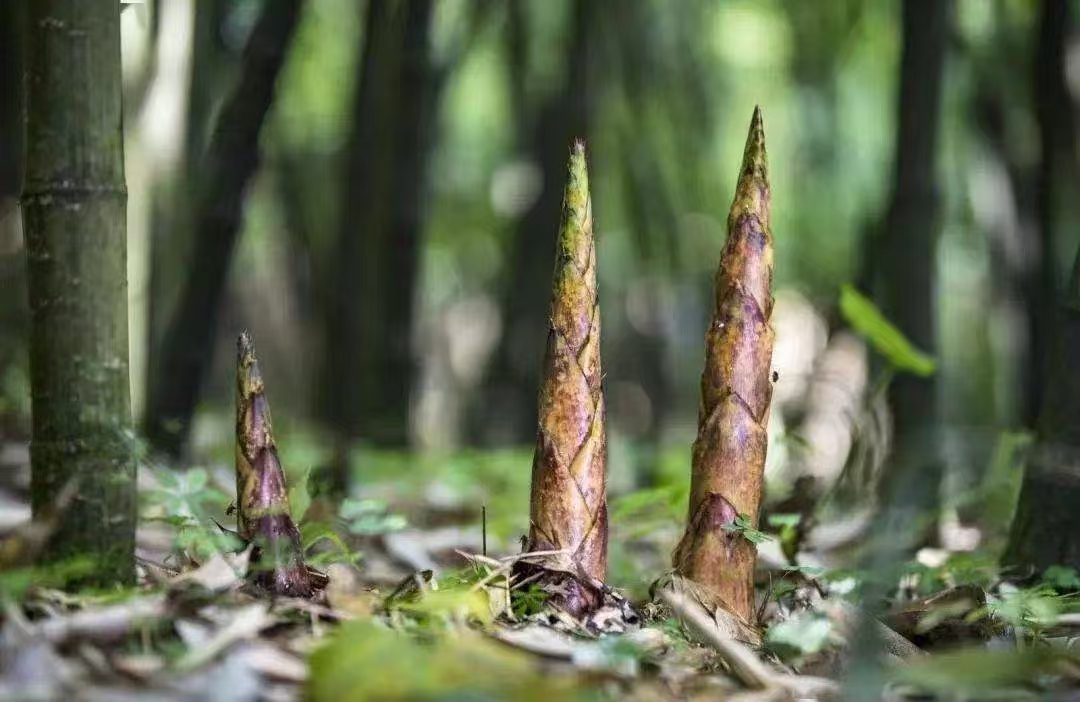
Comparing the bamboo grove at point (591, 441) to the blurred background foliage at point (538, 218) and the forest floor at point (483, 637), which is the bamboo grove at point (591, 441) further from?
the blurred background foliage at point (538, 218)

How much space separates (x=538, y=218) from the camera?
6.36m

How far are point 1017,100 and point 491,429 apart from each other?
355 cm

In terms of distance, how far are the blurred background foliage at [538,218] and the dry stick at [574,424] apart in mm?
894

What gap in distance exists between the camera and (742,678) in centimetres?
171

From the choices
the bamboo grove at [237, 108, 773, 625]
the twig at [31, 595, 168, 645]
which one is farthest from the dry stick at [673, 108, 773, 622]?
the twig at [31, 595, 168, 645]

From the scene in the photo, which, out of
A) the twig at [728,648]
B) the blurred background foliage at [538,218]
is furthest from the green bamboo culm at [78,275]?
the blurred background foliage at [538,218]

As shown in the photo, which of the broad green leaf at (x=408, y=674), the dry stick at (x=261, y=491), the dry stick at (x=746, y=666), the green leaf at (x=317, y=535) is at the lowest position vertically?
the dry stick at (x=746, y=666)

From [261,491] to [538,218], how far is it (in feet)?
15.1

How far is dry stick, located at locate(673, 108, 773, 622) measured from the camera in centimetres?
199

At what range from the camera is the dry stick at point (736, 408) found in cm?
199

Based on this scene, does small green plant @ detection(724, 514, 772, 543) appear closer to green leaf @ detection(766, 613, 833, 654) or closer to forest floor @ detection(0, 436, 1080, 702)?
forest floor @ detection(0, 436, 1080, 702)

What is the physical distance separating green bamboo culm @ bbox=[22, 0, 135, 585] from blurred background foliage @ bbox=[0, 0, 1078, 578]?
1474 millimetres

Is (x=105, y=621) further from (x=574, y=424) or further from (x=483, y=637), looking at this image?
(x=574, y=424)

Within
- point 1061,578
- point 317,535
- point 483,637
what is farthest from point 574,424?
point 1061,578
